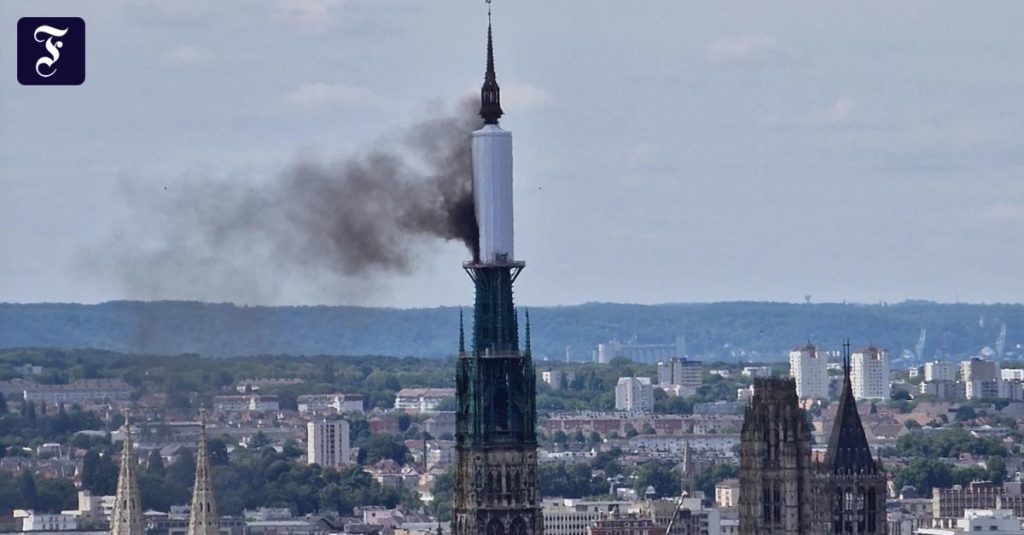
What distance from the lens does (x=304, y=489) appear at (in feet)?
618

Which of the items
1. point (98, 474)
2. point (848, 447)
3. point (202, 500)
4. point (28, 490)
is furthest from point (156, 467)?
point (848, 447)

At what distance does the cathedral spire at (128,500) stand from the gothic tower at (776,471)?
15.7 metres

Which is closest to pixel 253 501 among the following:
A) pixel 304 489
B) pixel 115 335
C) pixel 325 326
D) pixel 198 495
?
pixel 304 489

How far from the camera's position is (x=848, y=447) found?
102 meters

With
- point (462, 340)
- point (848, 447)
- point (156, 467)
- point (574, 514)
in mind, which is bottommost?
point (848, 447)

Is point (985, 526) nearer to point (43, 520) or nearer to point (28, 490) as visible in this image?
point (43, 520)

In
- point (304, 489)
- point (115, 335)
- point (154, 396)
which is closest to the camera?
point (154, 396)

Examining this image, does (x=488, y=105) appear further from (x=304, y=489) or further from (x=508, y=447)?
(x=304, y=489)

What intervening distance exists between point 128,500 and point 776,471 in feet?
60.9

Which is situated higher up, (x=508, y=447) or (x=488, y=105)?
(x=488, y=105)

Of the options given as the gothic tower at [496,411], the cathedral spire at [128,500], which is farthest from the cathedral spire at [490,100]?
the cathedral spire at [128,500]

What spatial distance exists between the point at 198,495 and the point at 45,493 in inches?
2182

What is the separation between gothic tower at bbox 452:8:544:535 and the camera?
8000cm

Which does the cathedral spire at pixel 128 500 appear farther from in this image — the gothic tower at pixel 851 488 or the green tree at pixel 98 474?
the green tree at pixel 98 474
